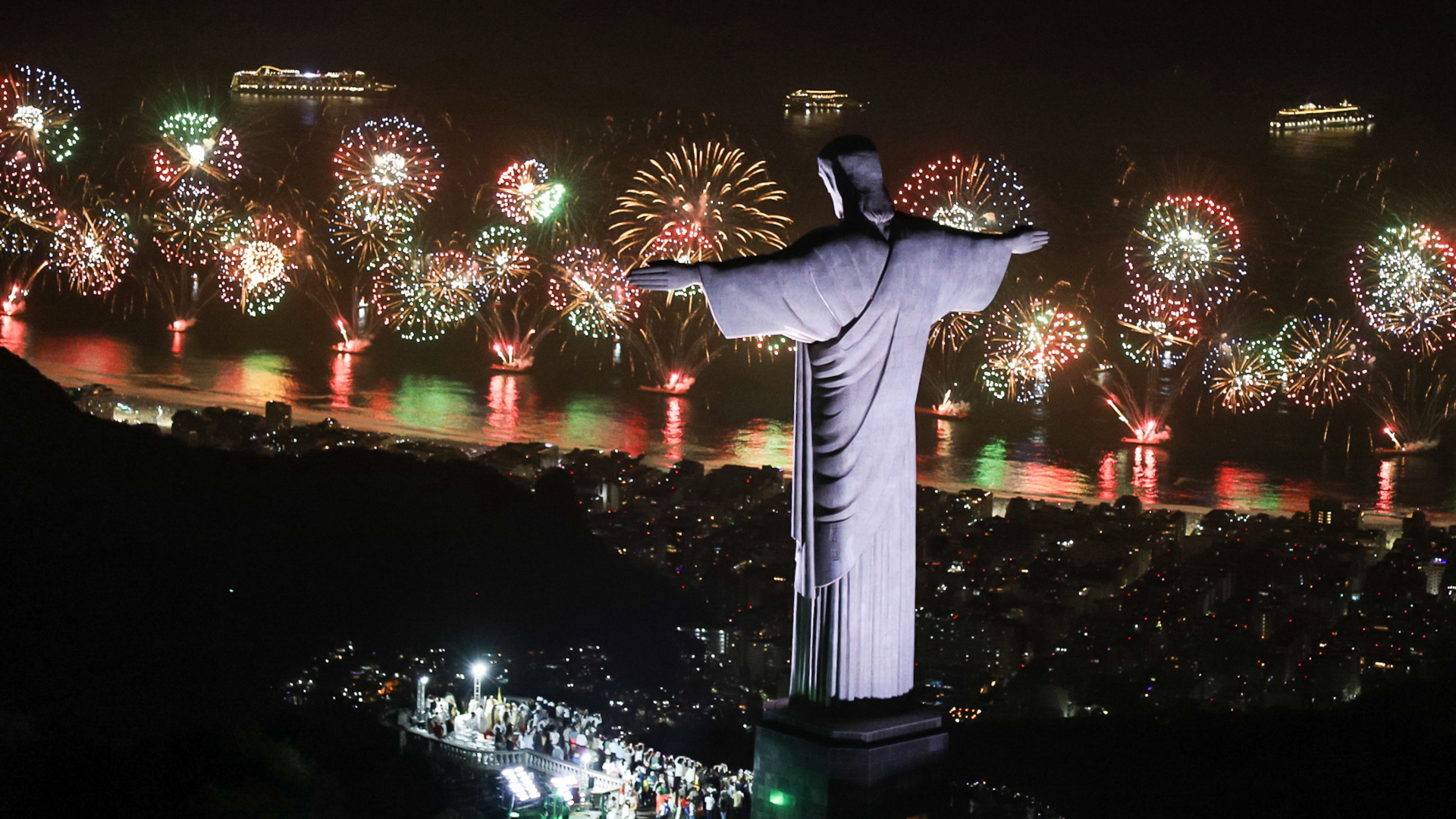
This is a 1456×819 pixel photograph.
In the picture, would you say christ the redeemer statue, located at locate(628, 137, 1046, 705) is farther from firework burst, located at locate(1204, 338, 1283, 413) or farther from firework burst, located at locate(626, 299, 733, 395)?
firework burst, located at locate(1204, 338, 1283, 413)

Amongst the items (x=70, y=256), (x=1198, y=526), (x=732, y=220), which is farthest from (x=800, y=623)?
(x=70, y=256)

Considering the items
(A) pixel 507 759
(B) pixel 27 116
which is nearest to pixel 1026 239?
(A) pixel 507 759

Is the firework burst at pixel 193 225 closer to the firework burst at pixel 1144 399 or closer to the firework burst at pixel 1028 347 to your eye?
the firework burst at pixel 1028 347

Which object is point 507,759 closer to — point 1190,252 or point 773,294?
point 773,294

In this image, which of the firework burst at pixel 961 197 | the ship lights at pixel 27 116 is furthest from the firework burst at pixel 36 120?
the firework burst at pixel 961 197

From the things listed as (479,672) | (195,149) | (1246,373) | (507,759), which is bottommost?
(507,759)
